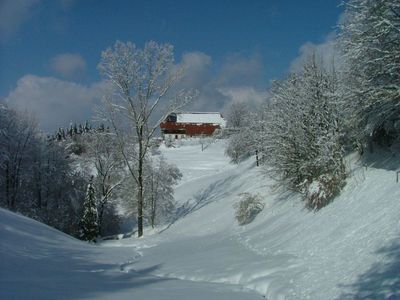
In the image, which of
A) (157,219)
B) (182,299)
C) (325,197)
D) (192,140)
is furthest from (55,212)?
(192,140)

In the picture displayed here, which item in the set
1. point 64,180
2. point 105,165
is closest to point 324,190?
point 105,165

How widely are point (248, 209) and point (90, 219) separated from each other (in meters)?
14.6

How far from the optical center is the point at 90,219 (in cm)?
2845

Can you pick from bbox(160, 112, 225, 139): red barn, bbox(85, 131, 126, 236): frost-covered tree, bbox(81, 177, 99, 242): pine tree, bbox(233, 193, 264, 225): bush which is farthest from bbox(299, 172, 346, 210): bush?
bbox(160, 112, 225, 139): red barn

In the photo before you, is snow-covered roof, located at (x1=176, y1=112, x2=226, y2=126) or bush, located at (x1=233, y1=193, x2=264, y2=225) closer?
bush, located at (x1=233, y1=193, x2=264, y2=225)

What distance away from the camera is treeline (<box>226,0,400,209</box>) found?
1152cm

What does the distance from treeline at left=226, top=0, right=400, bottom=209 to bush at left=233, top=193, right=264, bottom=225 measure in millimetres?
1321

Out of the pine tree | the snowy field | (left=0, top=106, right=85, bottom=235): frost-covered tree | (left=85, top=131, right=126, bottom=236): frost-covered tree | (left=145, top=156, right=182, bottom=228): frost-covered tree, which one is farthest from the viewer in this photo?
(left=145, top=156, right=182, bottom=228): frost-covered tree

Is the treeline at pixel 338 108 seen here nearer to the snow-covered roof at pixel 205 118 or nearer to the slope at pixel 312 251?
the slope at pixel 312 251

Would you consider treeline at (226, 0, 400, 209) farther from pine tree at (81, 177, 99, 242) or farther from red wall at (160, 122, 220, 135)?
red wall at (160, 122, 220, 135)

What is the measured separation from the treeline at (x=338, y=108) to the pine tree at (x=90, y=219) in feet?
45.9

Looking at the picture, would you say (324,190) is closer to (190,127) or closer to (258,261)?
(258,261)

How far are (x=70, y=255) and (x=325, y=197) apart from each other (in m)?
7.23

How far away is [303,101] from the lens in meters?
16.1
